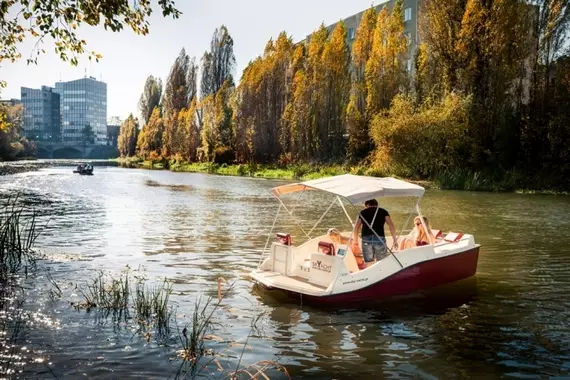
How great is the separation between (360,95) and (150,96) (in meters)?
83.9

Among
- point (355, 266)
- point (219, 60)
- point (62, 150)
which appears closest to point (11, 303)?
point (355, 266)

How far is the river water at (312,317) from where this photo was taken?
8117mm

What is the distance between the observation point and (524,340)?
930cm

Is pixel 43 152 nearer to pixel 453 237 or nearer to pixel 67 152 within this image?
pixel 67 152

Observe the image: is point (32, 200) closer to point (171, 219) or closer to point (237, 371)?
point (171, 219)

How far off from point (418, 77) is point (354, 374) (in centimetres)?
4697

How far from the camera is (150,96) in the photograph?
13125cm

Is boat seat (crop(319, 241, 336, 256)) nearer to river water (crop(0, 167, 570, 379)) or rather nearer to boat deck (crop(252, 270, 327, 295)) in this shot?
boat deck (crop(252, 270, 327, 295))

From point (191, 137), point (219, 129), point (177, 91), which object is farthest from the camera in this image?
point (177, 91)

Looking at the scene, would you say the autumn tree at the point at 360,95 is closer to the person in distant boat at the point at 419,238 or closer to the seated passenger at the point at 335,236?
the person in distant boat at the point at 419,238

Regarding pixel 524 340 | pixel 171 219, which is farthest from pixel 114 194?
pixel 524 340

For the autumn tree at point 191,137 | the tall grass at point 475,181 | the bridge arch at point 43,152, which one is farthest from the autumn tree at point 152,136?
the tall grass at point 475,181

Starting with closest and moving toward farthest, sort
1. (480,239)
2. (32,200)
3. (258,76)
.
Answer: (480,239), (32,200), (258,76)

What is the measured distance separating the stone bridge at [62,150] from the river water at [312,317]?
158598 millimetres
